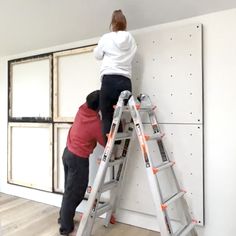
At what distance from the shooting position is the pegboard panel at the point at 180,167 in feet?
7.91

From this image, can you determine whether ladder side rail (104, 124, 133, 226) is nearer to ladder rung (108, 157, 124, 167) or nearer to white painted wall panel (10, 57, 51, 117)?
ladder rung (108, 157, 124, 167)

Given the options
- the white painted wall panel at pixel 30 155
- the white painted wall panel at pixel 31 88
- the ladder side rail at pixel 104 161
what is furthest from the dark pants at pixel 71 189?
the white painted wall panel at pixel 31 88

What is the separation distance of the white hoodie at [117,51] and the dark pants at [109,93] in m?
0.06

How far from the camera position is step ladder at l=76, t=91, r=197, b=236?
2004 millimetres

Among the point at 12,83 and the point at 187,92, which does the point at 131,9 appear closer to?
the point at 187,92

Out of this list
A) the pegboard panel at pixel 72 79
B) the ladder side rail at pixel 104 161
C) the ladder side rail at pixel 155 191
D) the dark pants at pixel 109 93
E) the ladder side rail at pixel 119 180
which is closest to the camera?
the ladder side rail at pixel 155 191

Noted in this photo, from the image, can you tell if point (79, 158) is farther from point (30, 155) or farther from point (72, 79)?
point (30, 155)

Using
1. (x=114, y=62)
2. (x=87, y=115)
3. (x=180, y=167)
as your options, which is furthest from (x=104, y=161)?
(x=114, y=62)

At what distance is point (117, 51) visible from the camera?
7.64 ft

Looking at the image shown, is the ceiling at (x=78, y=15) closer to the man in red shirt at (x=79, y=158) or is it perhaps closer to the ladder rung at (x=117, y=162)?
the man in red shirt at (x=79, y=158)

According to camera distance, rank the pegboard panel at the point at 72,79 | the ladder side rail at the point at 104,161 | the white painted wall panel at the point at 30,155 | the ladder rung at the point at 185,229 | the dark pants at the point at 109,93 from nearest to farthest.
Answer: the ladder rung at the point at 185,229 < the ladder side rail at the point at 104,161 < the dark pants at the point at 109,93 < the pegboard panel at the point at 72,79 < the white painted wall panel at the point at 30,155

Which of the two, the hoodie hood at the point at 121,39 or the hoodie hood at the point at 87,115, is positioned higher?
the hoodie hood at the point at 121,39

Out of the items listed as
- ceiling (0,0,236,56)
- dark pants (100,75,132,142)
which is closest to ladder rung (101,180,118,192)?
dark pants (100,75,132,142)

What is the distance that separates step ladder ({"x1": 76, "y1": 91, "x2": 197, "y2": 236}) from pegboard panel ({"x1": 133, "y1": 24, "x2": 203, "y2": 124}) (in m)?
0.18
